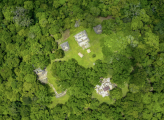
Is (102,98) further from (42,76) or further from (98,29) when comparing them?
(98,29)

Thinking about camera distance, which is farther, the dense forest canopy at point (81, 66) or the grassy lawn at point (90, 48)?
the grassy lawn at point (90, 48)

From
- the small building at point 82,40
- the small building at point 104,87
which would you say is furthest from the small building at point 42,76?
the small building at point 104,87

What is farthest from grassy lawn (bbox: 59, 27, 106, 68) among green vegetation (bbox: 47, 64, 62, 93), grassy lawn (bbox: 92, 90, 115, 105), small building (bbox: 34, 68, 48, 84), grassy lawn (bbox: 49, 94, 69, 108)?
grassy lawn (bbox: 49, 94, 69, 108)

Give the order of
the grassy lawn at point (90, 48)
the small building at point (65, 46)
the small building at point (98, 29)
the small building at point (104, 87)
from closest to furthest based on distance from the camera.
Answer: the small building at point (104, 87) < the small building at point (98, 29) < the small building at point (65, 46) < the grassy lawn at point (90, 48)

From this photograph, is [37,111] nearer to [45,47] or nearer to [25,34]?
[45,47]

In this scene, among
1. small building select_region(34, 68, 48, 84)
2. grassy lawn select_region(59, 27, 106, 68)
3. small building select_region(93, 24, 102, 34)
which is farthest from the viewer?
small building select_region(34, 68, 48, 84)

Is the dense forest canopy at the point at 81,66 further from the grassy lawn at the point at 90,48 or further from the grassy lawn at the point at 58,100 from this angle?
the grassy lawn at the point at 90,48

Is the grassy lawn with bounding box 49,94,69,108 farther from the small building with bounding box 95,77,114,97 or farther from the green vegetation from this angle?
the small building with bounding box 95,77,114,97

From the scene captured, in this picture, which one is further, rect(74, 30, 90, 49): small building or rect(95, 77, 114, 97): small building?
rect(74, 30, 90, 49): small building

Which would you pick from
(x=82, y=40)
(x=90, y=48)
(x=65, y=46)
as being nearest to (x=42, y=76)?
(x=65, y=46)
